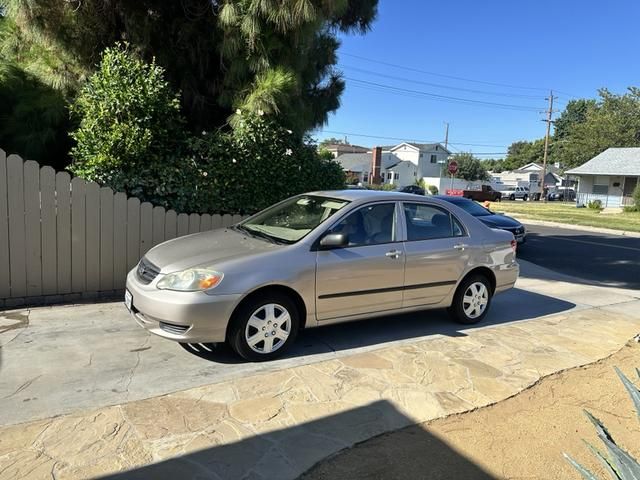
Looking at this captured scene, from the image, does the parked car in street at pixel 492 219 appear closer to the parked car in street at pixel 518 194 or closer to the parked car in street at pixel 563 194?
the parked car in street at pixel 518 194

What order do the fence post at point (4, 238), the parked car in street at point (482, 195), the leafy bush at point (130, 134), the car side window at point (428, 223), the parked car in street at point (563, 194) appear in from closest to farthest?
the car side window at point (428, 223), the fence post at point (4, 238), the leafy bush at point (130, 134), the parked car in street at point (482, 195), the parked car in street at point (563, 194)

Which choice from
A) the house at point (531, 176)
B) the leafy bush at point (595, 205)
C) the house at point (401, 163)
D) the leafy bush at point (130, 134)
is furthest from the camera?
the house at point (531, 176)

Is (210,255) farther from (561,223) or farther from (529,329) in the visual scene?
(561,223)

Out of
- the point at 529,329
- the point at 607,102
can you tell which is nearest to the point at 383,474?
the point at 529,329

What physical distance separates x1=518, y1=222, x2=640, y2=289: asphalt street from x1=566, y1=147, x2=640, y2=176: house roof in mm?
21521

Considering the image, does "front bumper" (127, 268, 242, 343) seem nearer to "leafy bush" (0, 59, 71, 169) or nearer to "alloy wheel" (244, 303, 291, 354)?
"alloy wheel" (244, 303, 291, 354)

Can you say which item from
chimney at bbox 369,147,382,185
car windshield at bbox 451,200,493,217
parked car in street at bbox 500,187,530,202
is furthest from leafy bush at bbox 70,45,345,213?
chimney at bbox 369,147,382,185

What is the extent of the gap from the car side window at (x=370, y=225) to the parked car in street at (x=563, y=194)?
201ft

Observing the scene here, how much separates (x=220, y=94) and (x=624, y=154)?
137 feet

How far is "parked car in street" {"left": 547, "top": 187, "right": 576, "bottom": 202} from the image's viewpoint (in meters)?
60.4

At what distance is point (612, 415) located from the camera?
3811 millimetres

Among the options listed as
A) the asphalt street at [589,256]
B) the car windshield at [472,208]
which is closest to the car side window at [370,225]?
the asphalt street at [589,256]

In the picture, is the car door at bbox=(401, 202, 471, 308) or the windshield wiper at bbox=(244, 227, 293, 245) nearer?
the windshield wiper at bbox=(244, 227, 293, 245)

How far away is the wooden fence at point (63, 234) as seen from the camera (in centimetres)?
566
